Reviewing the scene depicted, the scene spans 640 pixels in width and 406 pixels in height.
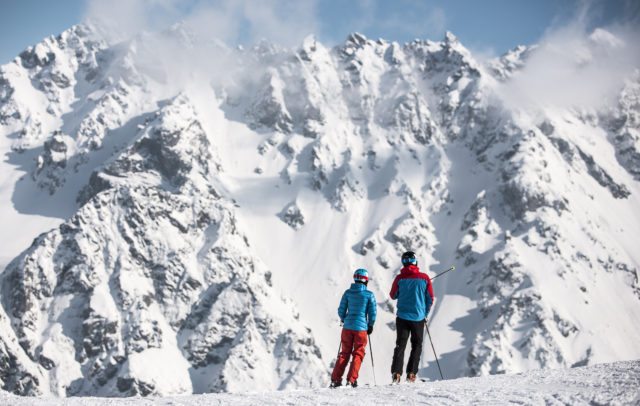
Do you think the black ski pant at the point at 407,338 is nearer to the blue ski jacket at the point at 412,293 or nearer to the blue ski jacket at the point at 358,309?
the blue ski jacket at the point at 412,293

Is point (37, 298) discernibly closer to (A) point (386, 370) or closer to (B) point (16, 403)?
(A) point (386, 370)

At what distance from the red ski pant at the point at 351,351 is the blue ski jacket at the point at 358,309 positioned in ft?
0.50

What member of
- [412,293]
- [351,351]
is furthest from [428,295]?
[351,351]

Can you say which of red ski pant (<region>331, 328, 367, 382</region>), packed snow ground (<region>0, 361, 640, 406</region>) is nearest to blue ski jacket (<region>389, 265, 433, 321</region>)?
red ski pant (<region>331, 328, 367, 382</region>)

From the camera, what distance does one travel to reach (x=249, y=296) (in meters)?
196

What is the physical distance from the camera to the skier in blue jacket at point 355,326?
14.8 meters

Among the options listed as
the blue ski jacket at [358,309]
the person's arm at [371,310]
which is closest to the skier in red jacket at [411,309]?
the person's arm at [371,310]

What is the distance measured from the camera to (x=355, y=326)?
1486cm

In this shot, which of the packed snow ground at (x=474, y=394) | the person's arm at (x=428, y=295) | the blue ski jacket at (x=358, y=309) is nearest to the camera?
the packed snow ground at (x=474, y=394)

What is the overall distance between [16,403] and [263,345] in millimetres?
179723

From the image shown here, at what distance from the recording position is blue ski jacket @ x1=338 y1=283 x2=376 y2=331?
1485 cm

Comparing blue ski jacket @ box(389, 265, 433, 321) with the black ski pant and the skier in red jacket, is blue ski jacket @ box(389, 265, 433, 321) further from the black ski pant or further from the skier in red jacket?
the black ski pant

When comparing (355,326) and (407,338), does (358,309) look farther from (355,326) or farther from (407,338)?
(407,338)

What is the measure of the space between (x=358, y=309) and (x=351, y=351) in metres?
1.11
